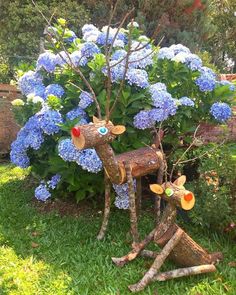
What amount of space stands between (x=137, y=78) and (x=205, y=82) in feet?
2.38

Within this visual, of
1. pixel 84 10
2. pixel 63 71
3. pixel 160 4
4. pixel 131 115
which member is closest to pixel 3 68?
pixel 84 10

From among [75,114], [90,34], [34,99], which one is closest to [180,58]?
[90,34]

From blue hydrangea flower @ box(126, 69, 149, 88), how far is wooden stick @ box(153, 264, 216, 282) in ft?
5.59

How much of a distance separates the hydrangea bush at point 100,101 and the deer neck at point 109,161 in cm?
36

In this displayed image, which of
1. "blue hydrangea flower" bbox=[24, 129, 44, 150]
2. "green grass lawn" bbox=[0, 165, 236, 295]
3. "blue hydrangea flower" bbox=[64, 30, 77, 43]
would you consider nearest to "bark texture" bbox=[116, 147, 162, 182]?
"green grass lawn" bbox=[0, 165, 236, 295]

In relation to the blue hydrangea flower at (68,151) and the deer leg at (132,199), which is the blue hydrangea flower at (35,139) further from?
the deer leg at (132,199)

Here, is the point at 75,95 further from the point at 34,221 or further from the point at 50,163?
the point at 34,221

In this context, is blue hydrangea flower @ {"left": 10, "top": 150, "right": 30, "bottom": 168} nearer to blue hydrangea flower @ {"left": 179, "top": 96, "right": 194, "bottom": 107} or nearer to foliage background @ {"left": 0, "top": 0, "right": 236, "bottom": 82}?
blue hydrangea flower @ {"left": 179, "top": 96, "right": 194, "bottom": 107}

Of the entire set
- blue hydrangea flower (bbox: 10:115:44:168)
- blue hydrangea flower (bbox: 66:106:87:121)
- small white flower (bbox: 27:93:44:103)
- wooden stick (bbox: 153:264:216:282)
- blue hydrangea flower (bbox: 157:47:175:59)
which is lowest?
blue hydrangea flower (bbox: 10:115:44:168)

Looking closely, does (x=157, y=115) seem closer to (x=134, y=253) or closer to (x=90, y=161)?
(x=90, y=161)

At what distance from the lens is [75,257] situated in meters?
3.66

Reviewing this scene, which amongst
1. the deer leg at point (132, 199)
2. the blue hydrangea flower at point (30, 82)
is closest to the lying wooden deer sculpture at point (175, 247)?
the deer leg at point (132, 199)

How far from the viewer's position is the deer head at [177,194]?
10.2 feet

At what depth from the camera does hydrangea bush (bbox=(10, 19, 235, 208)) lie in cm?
405
